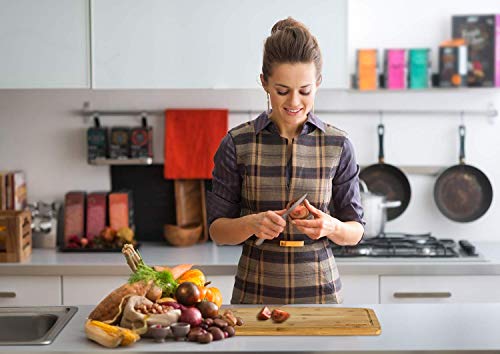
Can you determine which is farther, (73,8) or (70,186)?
(70,186)

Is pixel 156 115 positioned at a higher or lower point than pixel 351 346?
higher

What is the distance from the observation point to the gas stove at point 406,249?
11.8ft

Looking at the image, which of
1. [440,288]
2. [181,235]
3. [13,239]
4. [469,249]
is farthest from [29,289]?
[469,249]

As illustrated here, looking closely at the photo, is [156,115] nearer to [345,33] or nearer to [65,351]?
[345,33]

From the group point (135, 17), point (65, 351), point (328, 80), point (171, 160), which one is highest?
point (135, 17)

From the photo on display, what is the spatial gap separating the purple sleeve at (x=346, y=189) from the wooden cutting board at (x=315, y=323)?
40cm

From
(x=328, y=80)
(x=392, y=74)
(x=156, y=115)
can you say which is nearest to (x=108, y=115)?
(x=156, y=115)

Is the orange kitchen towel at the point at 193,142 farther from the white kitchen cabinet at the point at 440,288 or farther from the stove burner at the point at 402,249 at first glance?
the white kitchen cabinet at the point at 440,288

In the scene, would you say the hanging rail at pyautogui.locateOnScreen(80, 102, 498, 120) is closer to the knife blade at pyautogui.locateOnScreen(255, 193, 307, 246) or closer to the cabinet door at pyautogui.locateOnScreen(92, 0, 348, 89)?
the cabinet door at pyautogui.locateOnScreen(92, 0, 348, 89)

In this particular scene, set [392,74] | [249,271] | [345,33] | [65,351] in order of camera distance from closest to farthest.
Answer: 1. [65,351]
2. [249,271]
3. [345,33]
4. [392,74]

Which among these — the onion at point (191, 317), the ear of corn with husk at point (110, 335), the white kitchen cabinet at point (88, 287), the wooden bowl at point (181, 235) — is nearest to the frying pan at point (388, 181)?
the wooden bowl at point (181, 235)

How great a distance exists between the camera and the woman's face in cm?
248

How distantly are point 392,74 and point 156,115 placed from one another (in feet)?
3.75

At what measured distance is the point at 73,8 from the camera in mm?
3725
